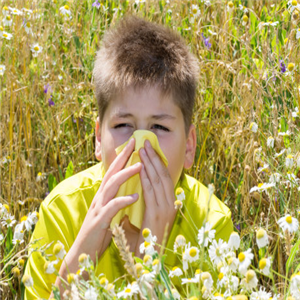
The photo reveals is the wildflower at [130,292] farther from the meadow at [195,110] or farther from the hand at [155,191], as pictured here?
the meadow at [195,110]

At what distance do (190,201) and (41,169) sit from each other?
738mm

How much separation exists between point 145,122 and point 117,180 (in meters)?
0.21

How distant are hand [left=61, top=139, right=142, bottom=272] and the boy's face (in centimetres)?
9

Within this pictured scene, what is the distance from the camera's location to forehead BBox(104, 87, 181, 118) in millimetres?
1581

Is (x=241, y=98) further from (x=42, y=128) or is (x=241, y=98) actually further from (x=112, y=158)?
(x=42, y=128)

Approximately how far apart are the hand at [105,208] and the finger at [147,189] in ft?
0.12

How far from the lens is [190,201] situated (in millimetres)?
1738

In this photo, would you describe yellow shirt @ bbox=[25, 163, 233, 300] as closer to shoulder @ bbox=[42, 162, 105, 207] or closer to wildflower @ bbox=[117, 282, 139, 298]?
shoulder @ bbox=[42, 162, 105, 207]

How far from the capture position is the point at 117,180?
4.81ft

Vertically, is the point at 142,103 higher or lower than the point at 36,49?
lower

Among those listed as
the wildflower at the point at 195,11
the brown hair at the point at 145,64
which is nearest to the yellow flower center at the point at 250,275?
the brown hair at the point at 145,64

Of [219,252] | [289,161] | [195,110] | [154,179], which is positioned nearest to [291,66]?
[289,161]

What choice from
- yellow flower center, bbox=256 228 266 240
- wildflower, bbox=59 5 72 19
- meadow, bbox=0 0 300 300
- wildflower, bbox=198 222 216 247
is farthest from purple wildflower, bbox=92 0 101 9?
yellow flower center, bbox=256 228 266 240

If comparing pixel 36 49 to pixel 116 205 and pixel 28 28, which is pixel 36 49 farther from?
pixel 116 205
